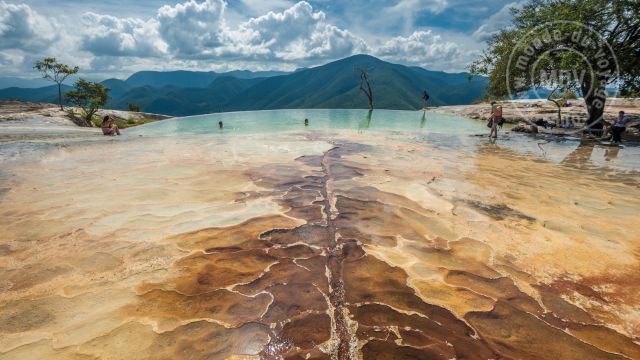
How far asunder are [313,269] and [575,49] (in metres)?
22.4

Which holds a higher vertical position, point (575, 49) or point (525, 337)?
point (575, 49)

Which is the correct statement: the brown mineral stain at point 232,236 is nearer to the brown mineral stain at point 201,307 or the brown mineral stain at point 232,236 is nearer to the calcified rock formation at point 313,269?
the calcified rock formation at point 313,269

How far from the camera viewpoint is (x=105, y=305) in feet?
13.0

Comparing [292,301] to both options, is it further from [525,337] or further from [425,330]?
[525,337]

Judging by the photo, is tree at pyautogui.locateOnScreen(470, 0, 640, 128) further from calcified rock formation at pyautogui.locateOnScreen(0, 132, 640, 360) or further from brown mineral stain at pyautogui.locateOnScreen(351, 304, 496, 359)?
brown mineral stain at pyautogui.locateOnScreen(351, 304, 496, 359)

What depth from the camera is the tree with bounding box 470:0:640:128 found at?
18.2 metres

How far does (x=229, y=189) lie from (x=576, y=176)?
11.2 m

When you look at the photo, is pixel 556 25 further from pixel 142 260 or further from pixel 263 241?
pixel 142 260

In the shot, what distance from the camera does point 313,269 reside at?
15.8ft

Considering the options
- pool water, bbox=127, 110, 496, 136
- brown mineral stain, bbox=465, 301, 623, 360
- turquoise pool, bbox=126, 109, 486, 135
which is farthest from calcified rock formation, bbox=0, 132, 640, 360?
turquoise pool, bbox=126, 109, 486, 135

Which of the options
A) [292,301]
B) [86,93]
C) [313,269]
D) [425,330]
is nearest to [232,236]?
[313,269]

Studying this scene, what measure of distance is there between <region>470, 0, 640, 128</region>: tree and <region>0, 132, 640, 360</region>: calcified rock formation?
13.6 meters

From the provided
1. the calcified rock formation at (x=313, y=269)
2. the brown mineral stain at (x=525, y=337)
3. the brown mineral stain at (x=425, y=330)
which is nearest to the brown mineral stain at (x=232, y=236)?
the calcified rock formation at (x=313, y=269)

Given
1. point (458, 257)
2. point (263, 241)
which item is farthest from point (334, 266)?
point (458, 257)
